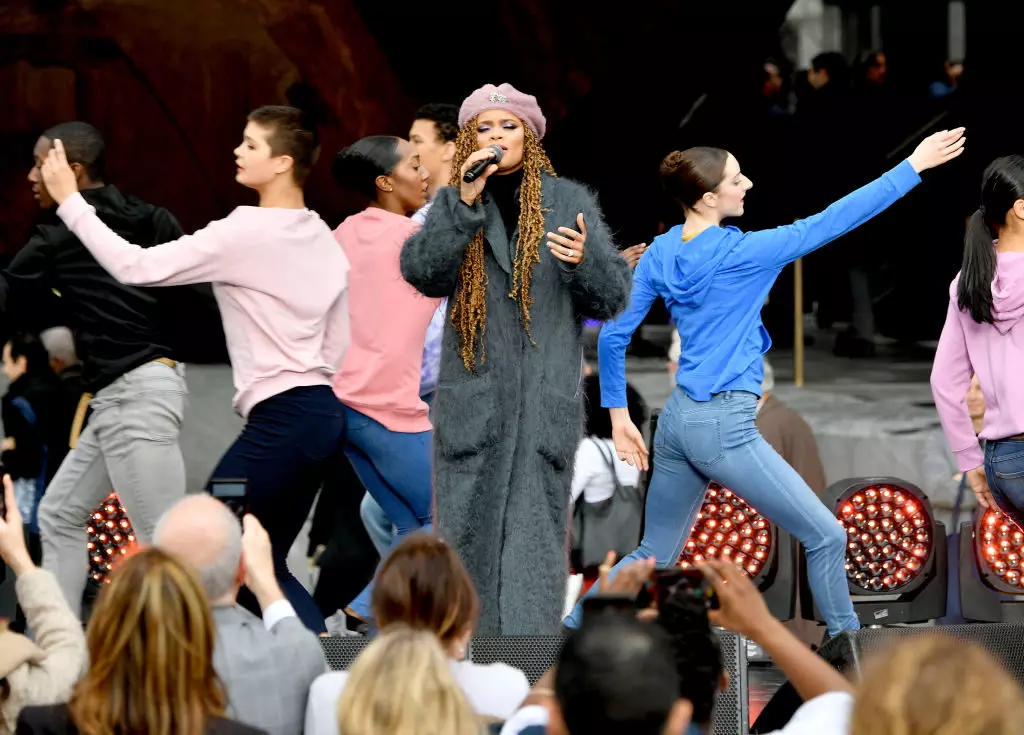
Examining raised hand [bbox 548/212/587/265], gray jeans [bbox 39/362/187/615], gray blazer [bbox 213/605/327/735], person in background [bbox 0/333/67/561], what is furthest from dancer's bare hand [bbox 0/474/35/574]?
person in background [bbox 0/333/67/561]

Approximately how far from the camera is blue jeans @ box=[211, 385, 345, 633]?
15.7 feet

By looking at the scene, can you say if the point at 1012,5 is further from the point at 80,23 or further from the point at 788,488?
the point at 788,488

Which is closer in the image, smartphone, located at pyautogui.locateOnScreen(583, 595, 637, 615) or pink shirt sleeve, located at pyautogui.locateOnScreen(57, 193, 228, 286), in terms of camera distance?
smartphone, located at pyautogui.locateOnScreen(583, 595, 637, 615)

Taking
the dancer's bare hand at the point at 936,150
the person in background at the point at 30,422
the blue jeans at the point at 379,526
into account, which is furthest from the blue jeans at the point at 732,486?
the person in background at the point at 30,422

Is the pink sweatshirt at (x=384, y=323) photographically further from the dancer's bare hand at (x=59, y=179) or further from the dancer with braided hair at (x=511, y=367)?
the dancer's bare hand at (x=59, y=179)

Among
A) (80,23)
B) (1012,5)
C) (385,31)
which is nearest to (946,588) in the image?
(385,31)

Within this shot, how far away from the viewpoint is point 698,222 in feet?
16.5

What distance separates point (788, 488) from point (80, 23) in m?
7.32

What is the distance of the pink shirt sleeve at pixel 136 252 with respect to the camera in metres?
4.64

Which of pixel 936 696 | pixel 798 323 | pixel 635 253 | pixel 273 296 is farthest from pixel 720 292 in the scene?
pixel 798 323

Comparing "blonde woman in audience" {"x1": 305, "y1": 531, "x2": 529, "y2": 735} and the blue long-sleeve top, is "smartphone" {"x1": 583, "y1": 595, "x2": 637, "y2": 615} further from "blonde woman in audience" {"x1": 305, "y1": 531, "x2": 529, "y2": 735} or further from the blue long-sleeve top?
the blue long-sleeve top

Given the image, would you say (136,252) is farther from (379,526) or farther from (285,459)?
(379,526)

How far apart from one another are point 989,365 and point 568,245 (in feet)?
4.72

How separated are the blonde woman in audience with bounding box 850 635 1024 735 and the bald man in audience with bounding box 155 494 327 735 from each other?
1.35 m
